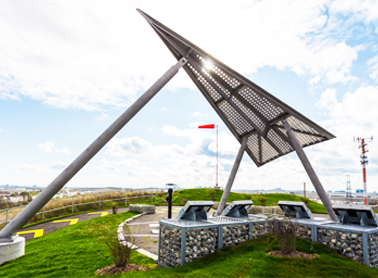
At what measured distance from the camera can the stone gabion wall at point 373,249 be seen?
18.4 ft

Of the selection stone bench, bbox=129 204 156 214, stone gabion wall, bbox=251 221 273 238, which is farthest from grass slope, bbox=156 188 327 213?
stone gabion wall, bbox=251 221 273 238

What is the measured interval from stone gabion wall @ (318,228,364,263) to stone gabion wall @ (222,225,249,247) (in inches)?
76.1

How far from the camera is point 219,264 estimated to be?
5.09 m

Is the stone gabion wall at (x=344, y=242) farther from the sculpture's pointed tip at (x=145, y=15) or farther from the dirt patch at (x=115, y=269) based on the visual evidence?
the sculpture's pointed tip at (x=145, y=15)

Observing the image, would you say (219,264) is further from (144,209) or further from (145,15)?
(144,209)

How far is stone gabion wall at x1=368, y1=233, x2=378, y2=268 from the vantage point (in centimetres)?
559

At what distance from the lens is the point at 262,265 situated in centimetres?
485

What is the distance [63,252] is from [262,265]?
5027mm

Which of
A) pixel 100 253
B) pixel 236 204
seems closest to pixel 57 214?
pixel 100 253

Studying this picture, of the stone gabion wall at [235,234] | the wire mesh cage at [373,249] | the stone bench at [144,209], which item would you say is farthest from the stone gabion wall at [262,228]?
the stone bench at [144,209]

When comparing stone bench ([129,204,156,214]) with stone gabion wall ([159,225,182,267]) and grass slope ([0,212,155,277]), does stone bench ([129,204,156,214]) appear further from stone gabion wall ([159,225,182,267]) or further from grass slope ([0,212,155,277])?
stone gabion wall ([159,225,182,267])

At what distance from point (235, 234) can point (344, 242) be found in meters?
2.58

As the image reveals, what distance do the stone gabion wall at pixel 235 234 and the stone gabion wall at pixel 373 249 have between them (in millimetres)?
2807

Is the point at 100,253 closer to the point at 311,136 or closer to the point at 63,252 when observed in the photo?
the point at 63,252
